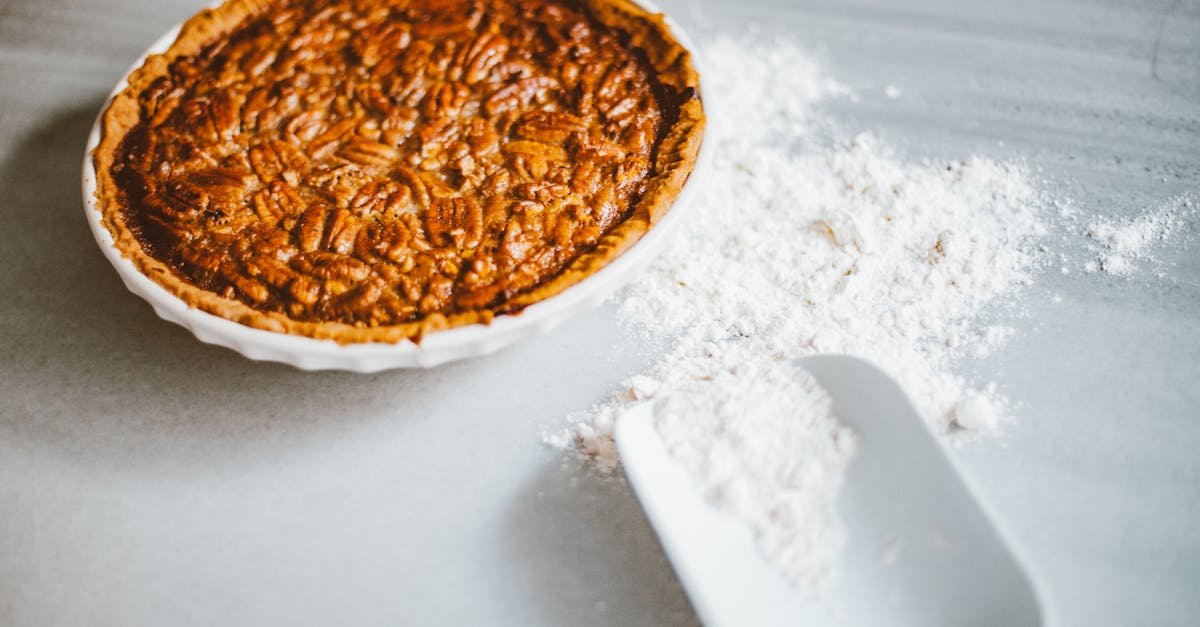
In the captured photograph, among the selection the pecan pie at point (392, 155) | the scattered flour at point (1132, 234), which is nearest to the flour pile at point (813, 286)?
the scattered flour at point (1132, 234)

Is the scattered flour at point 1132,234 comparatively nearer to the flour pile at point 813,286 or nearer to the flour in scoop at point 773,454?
the flour pile at point 813,286

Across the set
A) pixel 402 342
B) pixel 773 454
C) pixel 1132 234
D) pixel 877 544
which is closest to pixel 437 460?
pixel 402 342

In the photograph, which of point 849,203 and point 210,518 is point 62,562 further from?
point 849,203

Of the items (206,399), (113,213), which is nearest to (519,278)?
(206,399)

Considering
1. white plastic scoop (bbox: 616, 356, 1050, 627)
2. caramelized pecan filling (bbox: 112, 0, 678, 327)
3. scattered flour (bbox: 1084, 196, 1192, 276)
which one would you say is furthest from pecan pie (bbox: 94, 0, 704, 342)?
scattered flour (bbox: 1084, 196, 1192, 276)

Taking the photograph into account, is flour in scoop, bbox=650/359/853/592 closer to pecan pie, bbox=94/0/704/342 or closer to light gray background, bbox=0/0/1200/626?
light gray background, bbox=0/0/1200/626

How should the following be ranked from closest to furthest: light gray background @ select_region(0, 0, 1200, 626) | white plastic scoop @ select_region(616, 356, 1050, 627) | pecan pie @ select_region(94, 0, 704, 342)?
white plastic scoop @ select_region(616, 356, 1050, 627) → light gray background @ select_region(0, 0, 1200, 626) → pecan pie @ select_region(94, 0, 704, 342)

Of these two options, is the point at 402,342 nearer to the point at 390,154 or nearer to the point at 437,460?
the point at 437,460
